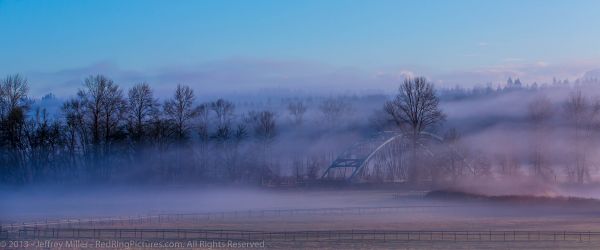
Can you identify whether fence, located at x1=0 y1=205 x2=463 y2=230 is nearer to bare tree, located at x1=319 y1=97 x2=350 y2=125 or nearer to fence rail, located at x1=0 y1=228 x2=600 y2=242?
fence rail, located at x1=0 y1=228 x2=600 y2=242

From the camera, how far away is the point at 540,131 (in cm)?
11075

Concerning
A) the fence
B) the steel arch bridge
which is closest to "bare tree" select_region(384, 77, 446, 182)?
the steel arch bridge

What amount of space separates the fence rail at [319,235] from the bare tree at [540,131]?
188 feet

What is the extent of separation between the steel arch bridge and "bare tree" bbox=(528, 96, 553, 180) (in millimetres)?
10061

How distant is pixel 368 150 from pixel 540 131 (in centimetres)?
2382

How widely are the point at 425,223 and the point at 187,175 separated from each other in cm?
5032

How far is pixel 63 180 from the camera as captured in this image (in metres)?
A: 100

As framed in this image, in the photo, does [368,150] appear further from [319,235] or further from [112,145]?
[319,235]

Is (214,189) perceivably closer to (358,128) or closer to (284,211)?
(284,211)

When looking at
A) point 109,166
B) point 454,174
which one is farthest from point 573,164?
point 109,166

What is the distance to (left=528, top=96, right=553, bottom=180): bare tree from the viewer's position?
108312mm

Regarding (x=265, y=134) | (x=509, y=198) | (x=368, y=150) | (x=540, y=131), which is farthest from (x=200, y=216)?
(x=540, y=131)

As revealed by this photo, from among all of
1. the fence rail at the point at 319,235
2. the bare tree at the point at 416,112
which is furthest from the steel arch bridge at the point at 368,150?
the fence rail at the point at 319,235

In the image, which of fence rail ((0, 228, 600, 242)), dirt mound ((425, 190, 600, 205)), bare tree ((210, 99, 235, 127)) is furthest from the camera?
bare tree ((210, 99, 235, 127))
